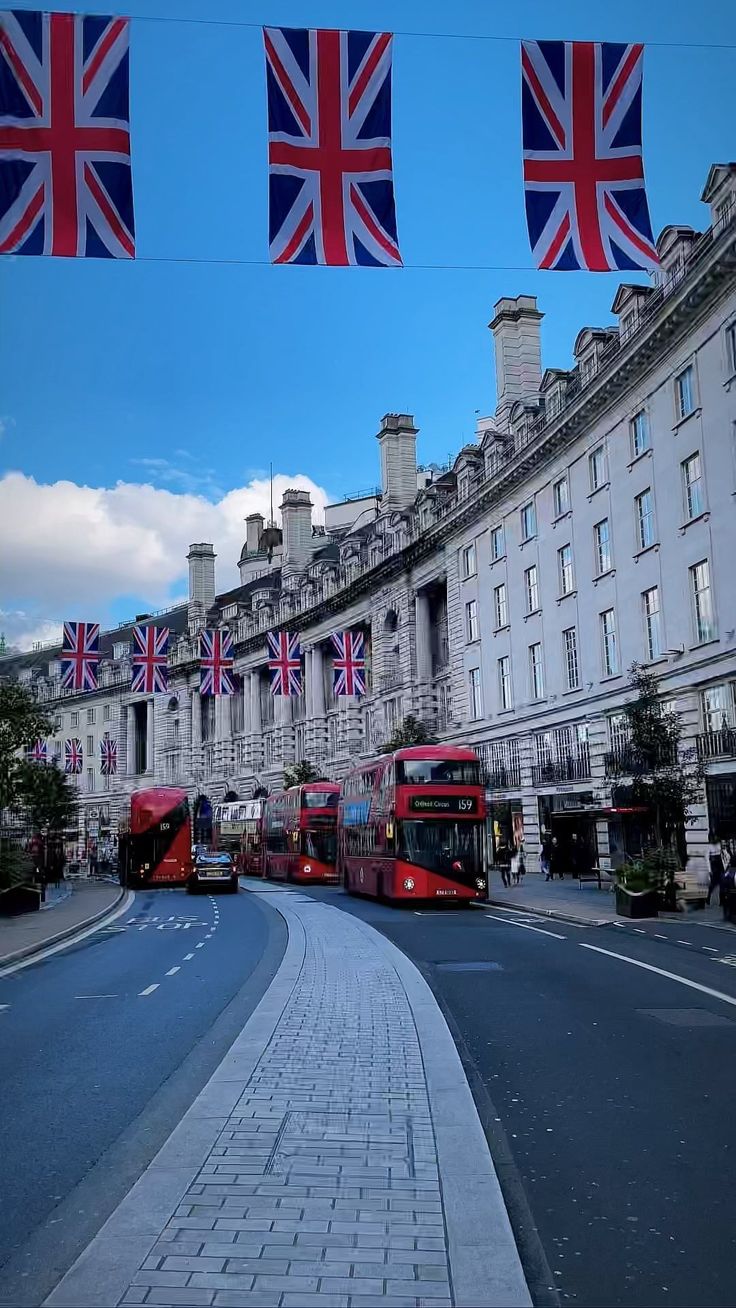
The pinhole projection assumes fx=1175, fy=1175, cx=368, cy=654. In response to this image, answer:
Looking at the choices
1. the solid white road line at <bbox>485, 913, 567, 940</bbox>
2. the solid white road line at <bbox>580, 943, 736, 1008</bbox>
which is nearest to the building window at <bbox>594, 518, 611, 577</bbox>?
the solid white road line at <bbox>485, 913, 567, 940</bbox>

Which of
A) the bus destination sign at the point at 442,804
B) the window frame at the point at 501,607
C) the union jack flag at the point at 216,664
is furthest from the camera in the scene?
the union jack flag at the point at 216,664

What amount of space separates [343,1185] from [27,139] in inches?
511

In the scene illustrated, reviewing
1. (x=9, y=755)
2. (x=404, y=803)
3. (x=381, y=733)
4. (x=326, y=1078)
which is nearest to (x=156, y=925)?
(x=404, y=803)

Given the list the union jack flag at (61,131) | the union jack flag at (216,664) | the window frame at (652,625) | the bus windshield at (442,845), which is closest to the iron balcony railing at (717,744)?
the window frame at (652,625)

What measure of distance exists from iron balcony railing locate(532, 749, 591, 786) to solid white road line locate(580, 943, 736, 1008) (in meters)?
23.2

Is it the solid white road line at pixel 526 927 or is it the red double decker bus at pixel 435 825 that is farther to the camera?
the red double decker bus at pixel 435 825

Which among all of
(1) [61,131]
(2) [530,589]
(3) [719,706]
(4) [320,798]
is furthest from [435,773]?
(1) [61,131]

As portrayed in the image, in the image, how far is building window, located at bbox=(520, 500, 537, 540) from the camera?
49156 mm

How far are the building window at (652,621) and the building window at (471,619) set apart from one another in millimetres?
16780

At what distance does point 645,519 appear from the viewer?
39375mm

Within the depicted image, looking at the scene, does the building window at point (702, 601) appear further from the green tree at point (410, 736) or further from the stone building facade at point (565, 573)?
the green tree at point (410, 736)

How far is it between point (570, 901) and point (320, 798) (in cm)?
1644

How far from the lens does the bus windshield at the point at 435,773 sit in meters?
32.1

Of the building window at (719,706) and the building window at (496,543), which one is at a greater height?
the building window at (496,543)
